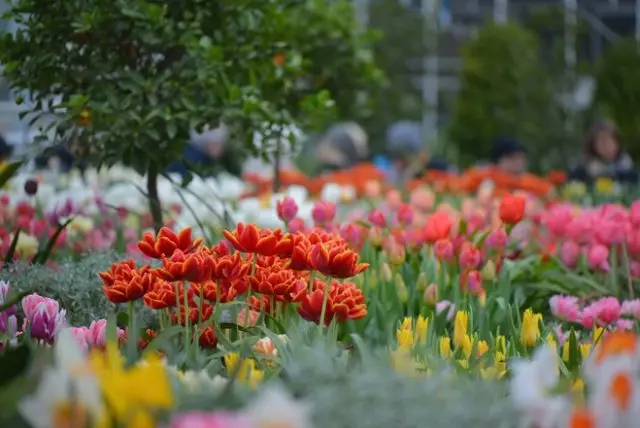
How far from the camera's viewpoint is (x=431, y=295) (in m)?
3.33

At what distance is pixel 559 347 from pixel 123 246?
2166mm

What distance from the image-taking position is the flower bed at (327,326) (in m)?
1.44

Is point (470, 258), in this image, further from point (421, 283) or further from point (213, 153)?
point (213, 153)

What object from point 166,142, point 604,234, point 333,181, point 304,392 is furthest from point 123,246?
point 333,181

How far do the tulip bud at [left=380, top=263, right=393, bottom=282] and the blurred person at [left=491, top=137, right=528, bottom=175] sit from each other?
6.77 m

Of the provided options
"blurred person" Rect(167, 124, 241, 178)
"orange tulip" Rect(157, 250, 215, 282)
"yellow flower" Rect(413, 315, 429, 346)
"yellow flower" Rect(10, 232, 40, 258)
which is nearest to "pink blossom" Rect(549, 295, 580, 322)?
"yellow flower" Rect(413, 315, 429, 346)

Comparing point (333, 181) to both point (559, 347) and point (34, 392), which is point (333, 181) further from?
point (34, 392)

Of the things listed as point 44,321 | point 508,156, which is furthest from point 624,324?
point 508,156

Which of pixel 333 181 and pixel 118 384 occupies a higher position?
pixel 118 384

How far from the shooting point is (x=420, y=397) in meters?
1.51

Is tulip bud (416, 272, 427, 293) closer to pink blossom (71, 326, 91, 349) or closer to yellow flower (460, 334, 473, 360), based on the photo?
yellow flower (460, 334, 473, 360)

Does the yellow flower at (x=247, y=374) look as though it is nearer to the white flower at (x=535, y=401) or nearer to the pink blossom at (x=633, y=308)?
the white flower at (x=535, y=401)

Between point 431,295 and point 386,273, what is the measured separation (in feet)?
0.74

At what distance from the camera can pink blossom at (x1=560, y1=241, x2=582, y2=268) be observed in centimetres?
419
